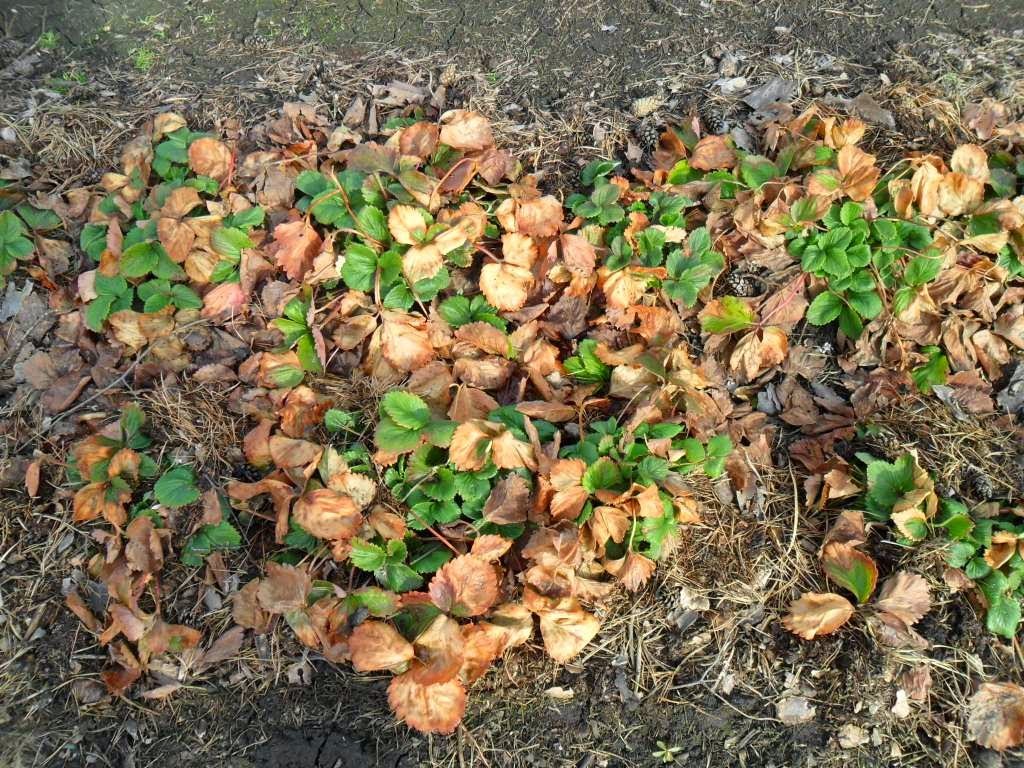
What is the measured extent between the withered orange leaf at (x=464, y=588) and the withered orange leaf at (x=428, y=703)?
0.17 m

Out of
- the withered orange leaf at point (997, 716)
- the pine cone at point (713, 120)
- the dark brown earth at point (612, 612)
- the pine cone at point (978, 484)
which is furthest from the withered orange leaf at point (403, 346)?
the withered orange leaf at point (997, 716)

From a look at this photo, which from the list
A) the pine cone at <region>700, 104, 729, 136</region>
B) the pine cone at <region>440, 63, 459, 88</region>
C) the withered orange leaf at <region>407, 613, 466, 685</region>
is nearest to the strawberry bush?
the withered orange leaf at <region>407, 613, 466, 685</region>

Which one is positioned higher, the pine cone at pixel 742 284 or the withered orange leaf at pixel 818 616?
the pine cone at pixel 742 284

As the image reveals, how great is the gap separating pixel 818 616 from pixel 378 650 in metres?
1.07

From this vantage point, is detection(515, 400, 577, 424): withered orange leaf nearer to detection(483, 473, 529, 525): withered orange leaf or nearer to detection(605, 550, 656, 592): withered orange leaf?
detection(483, 473, 529, 525): withered orange leaf

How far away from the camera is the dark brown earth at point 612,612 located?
1.78 metres

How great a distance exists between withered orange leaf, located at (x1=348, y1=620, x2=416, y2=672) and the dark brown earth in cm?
17

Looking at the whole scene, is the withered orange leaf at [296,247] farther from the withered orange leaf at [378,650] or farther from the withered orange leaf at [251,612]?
the withered orange leaf at [378,650]

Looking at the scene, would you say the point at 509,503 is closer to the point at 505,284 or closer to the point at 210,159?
the point at 505,284

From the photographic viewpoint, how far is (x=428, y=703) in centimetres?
166

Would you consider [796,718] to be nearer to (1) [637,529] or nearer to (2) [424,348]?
(1) [637,529]

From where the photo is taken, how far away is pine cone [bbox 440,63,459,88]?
111 inches

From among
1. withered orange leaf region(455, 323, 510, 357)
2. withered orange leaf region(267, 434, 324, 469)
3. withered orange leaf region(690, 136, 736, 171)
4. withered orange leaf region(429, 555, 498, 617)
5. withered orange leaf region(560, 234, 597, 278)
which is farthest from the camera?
withered orange leaf region(690, 136, 736, 171)

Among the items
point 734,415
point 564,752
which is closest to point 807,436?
point 734,415
